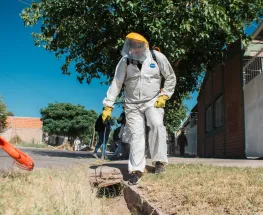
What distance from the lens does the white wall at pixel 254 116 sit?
1055cm

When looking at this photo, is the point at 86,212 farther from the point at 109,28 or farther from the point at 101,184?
the point at 109,28

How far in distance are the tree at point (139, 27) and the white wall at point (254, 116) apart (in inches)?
73.2

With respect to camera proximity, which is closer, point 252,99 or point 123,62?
point 123,62

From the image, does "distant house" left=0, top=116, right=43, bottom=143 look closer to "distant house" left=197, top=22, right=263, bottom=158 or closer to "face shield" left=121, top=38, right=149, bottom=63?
"distant house" left=197, top=22, right=263, bottom=158

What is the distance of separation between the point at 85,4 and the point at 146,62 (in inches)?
260

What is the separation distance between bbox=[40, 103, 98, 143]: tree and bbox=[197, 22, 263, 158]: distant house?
37926mm

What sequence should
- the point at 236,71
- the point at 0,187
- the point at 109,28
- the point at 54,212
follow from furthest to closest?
the point at 236,71
the point at 109,28
the point at 0,187
the point at 54,212

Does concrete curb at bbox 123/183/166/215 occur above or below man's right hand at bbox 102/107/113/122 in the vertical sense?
below

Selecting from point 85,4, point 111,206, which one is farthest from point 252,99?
point 111,206

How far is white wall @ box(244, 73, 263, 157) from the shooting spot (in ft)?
34.6

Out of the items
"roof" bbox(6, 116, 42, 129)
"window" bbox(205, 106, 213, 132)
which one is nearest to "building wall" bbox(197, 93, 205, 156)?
"window" bbox(205, 106, 213, 132)

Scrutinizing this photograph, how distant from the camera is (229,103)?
13609mm

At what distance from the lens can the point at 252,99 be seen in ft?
37.1

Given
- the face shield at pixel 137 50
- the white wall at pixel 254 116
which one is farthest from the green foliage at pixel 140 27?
the face shield at pixel 137 50
